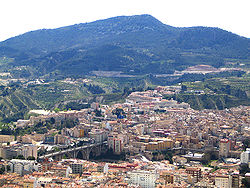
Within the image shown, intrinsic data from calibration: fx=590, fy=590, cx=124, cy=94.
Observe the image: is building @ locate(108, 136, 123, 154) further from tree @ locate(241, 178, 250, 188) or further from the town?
tree @ locate(241, 178, 250, 188)

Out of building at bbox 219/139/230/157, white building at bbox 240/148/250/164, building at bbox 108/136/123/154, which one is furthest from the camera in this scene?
building at bbox 108/136/123/154

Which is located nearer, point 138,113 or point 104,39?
point 138,113

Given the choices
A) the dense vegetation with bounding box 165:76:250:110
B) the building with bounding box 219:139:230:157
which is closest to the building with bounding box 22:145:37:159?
the building with bounding box 219:139:230:157

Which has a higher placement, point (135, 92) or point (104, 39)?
point (104, 39)

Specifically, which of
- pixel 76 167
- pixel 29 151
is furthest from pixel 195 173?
pixel 29 151

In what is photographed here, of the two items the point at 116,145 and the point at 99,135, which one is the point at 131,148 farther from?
the point at 99,135

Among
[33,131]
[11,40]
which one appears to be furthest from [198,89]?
[11,40]

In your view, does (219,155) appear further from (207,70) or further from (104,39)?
(104,39)
